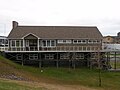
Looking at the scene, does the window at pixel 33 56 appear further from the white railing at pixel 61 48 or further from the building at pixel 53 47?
the white railing at pixel 61 48

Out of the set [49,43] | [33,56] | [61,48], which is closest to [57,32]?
[49,43]

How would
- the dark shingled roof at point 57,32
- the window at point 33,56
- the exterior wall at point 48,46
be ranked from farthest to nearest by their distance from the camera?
the dark shingled roof at point 57,32 < the window at point 33,56 < the exterior wall at point 48,46

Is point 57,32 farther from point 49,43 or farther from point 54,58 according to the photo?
point 54,58

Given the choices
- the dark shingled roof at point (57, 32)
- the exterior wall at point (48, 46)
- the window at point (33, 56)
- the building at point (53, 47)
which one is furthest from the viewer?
the dark shingled roof at point (57, 32)

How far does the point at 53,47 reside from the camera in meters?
54.0

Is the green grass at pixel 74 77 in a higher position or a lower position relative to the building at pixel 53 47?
lower

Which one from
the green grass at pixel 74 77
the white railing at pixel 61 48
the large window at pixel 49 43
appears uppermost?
the large window at pixel 49 43

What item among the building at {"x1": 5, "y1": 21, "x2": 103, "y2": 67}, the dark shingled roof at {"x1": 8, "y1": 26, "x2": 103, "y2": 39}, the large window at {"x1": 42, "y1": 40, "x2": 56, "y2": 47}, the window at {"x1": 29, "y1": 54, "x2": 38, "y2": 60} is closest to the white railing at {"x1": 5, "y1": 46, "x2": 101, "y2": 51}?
the building at {"x1": 5, "y1": 21, "x2": 103, "y2": 67}

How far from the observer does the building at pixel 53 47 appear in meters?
53.0

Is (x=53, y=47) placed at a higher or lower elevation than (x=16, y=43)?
lower

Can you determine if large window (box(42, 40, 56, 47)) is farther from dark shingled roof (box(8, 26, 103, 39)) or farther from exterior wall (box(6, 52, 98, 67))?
exterior wall (box(6, 52, 98, 67))

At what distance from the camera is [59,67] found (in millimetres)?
53781

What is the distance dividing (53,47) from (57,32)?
4.43 meters

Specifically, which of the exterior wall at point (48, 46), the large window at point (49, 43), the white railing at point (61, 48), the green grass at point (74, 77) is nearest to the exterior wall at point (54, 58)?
the white railing at point (61, 48)
